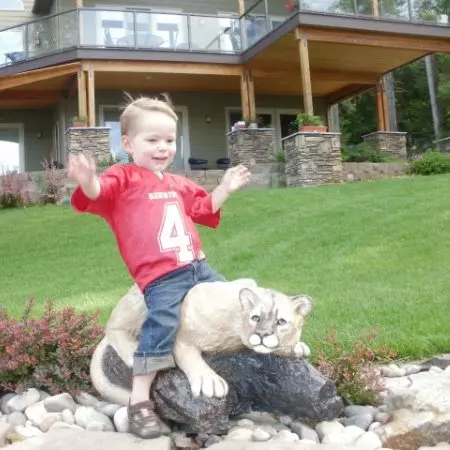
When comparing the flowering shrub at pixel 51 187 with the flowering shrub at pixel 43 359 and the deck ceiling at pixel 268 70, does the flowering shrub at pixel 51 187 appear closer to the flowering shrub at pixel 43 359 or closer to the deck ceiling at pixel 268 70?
the deck ceiling at pixel 268 70

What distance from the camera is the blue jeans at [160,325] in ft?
8.08

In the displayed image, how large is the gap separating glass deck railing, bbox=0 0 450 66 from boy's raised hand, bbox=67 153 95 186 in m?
13.7

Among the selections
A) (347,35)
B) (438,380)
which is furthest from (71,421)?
(347,35)

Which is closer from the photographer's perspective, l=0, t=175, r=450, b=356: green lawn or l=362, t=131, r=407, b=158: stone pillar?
l=0, t=175, r=450, b=356: green lawn

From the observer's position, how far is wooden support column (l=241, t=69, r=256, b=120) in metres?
16.6

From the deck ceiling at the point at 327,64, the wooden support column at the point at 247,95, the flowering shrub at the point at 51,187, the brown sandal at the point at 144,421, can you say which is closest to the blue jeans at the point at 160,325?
the brown sandal at the point at 144,421

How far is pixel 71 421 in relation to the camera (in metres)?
2.72

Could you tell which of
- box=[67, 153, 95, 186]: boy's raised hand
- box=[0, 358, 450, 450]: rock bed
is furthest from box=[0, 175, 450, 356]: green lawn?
box=[67, 153, 95, 186]: boy's raised hand

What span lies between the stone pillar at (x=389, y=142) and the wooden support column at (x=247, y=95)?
12.2 feet

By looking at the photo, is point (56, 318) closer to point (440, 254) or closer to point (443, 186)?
point (440, 254)

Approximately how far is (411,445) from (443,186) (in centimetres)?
914

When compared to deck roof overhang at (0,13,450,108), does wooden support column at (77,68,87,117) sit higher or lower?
lower

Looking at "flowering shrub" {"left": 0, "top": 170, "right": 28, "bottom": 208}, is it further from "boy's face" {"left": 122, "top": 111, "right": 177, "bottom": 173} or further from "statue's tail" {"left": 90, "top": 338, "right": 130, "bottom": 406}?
"boy's face" {"left": 122, "top": 111, "right": 177, "bottom": 173}

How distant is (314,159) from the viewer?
45.5 feet
